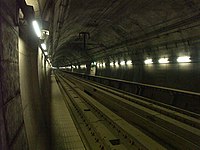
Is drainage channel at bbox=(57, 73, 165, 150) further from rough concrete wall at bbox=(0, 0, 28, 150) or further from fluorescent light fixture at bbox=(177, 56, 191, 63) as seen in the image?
fluorescent light fixture at bbox=(177, 56, 191, 63)

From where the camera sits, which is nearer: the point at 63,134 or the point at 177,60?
the point at 63,134

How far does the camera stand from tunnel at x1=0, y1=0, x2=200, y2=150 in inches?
91.4

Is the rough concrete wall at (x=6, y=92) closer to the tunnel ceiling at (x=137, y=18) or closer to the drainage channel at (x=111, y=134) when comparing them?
the drainage channel at (x=111, y=134)

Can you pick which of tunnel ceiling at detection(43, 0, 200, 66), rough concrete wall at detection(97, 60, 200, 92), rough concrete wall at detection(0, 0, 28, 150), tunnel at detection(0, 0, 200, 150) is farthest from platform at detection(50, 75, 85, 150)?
rough concrete wall at detection(97, 60, 200, 92)

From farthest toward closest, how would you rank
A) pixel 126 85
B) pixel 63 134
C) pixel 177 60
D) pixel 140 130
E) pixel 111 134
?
pixel 126 85 < pixel 177 60 < pixel 140 130 < pixel 111 134 < pixel 63 134

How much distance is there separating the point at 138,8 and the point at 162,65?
3846mm

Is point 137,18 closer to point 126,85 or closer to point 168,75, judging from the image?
point 168,75

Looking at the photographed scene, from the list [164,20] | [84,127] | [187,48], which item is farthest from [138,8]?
[84,127]

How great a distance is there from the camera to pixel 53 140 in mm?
5980

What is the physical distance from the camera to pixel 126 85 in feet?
56.2

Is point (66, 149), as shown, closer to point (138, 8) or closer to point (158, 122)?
point (158, 122)

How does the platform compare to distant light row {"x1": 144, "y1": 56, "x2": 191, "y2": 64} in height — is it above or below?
below

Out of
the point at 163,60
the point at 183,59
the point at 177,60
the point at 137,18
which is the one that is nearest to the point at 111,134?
the point at 183,59

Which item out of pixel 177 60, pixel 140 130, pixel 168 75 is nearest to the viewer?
pixel 140 130
